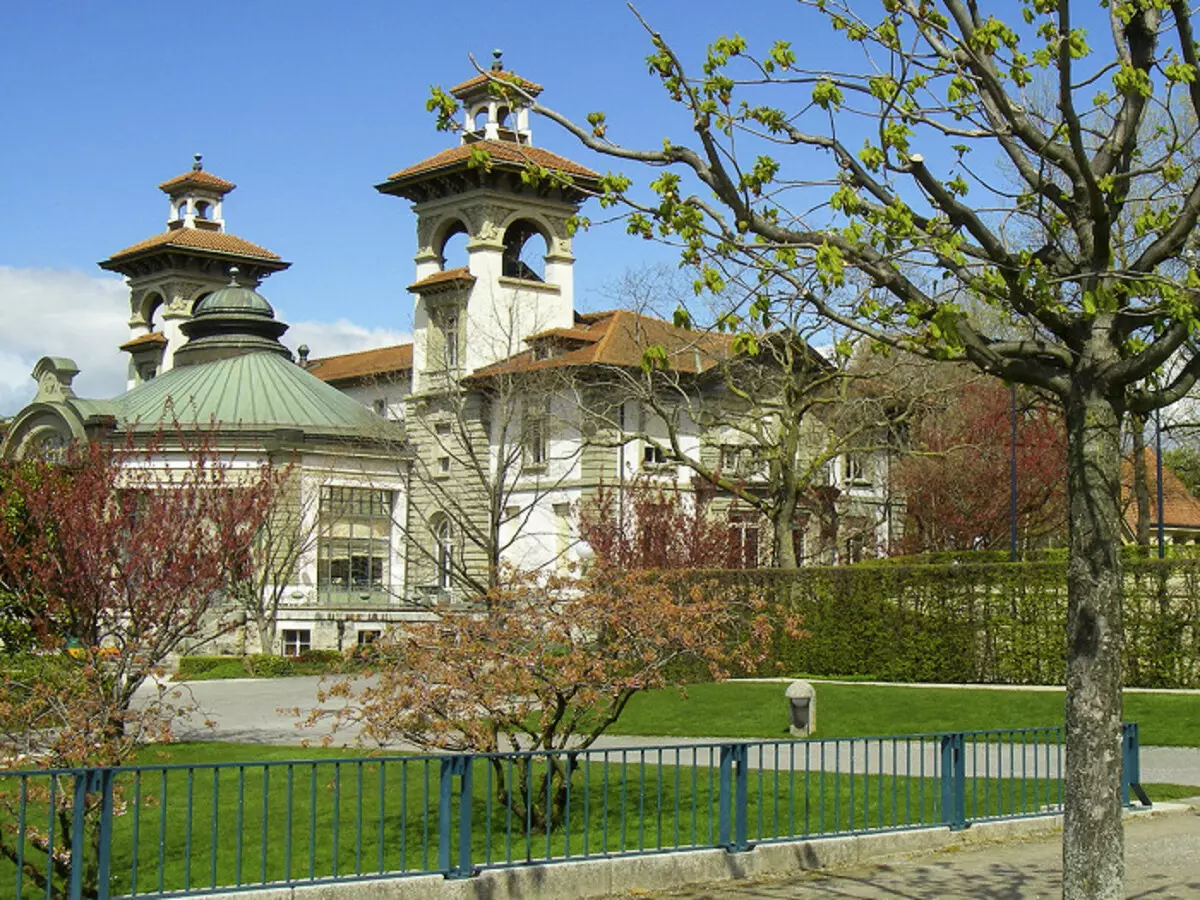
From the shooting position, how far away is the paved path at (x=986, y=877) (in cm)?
1071

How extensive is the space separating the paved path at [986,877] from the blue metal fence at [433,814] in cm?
44

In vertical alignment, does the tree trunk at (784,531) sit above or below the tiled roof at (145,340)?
below

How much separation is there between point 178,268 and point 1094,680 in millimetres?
67625

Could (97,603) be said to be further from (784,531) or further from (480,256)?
(480,256)

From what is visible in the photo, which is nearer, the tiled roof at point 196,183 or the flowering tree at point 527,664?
the flowering tree at point 527,664

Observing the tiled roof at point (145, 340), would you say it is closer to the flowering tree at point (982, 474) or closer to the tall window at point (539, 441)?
the tall window at point (539, 441)

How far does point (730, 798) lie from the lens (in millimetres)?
11359

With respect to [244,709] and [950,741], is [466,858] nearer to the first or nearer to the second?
[950,741]

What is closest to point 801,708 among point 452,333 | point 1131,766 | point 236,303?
point 1131,766

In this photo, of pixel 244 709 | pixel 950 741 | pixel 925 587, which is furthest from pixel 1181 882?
pixel 244 709

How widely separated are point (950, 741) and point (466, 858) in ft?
14.7

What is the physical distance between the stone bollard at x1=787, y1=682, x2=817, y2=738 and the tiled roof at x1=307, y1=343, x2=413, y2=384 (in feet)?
133

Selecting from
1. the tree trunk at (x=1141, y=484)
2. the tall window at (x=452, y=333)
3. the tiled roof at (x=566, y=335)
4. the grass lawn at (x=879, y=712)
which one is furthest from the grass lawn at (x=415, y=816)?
the tall window at (x=452, y=333)

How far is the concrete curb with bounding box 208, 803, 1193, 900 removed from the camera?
9.86 metres
